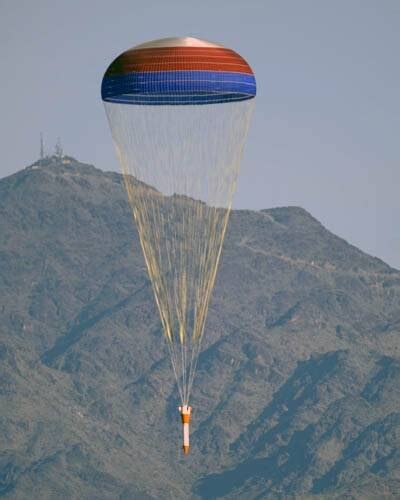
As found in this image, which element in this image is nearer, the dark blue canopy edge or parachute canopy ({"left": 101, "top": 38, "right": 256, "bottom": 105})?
the dark blue canopy edge

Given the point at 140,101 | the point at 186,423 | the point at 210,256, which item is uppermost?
the point at 140,101

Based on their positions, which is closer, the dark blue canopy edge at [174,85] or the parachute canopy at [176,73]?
the dark blue canopy edge at [174,85]

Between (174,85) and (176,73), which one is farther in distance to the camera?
(176,73)

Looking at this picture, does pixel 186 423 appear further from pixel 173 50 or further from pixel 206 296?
pixel 173 50

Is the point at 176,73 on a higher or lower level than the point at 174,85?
higher

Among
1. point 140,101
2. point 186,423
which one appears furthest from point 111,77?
point 186,423

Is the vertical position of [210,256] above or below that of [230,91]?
below

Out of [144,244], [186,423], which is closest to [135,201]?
[144,244]
